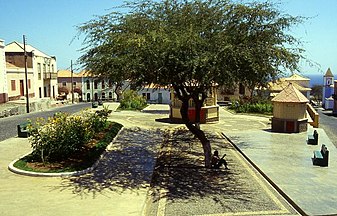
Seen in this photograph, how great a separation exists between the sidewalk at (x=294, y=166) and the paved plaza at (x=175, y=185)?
3 cm

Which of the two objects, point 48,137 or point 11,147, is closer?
point 48,137

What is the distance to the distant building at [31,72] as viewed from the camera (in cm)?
4206

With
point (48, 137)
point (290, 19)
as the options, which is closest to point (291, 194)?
point (290, 19)

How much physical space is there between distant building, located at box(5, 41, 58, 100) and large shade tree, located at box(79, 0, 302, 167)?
32.3 meters

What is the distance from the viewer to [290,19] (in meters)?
12.0

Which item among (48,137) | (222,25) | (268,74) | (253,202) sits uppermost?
(222,25)

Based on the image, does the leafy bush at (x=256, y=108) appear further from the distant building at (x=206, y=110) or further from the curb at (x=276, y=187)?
the curb at (x=276, y=187)

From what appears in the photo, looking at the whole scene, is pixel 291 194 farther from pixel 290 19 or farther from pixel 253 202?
pixel 290 19

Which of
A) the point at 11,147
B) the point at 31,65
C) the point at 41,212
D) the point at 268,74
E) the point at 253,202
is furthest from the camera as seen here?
the point at 31,65

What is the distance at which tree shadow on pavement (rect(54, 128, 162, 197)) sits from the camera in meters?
10.8

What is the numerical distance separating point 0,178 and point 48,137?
249 cm

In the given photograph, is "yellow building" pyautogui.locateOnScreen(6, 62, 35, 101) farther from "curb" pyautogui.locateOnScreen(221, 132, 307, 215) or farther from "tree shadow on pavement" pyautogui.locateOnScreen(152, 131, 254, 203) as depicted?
"curb" pyautogui.locateOnScreen(221, 132, 307, 215)

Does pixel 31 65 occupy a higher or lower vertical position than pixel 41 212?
higher

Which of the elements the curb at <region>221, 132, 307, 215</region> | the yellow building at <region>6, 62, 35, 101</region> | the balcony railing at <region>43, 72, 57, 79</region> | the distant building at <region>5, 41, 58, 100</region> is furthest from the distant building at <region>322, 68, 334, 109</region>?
the curb at <region>221, 132, 307, 215</region>
